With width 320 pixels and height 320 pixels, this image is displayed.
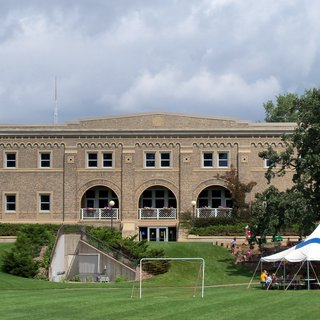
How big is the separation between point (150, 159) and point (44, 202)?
9575 millimetres

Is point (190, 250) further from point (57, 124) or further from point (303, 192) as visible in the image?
point (57, 124)

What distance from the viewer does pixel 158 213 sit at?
6538 cm

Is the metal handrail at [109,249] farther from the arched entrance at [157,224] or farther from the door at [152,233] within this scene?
the door at [152,233]

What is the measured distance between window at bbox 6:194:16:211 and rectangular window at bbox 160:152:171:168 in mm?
Result: 12727

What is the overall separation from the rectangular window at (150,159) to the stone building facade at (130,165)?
8 centimetres

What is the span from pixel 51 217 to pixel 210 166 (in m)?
13.9

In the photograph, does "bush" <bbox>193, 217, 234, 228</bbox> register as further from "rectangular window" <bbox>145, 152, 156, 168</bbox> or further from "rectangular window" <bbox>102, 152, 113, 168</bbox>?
"rectangular window" <bbox>102, 152, 113, 168</bbox>

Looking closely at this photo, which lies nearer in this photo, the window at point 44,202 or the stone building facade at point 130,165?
the stone building facade at point 130,165

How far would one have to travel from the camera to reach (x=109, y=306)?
27781 millimetres

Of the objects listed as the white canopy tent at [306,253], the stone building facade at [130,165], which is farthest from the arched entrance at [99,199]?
the white canopy tent at [306,253]

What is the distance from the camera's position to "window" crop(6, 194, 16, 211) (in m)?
66.2

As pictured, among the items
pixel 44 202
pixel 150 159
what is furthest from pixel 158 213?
pixel 44 202

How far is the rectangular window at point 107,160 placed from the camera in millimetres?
66375

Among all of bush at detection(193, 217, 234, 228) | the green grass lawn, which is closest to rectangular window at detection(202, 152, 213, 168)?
bush at detection(193, 217, 234, 228)
